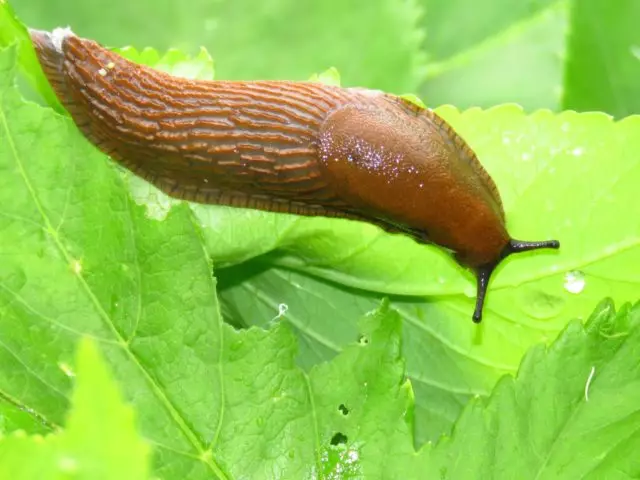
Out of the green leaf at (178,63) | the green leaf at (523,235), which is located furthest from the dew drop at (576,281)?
the green leaf at (178,63)

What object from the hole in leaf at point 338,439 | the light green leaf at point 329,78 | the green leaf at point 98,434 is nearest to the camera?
the green leaf at point 98,434

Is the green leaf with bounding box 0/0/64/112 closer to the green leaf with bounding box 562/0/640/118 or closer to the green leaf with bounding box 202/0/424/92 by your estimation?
the green leaf with bounding box 202/0/424/92

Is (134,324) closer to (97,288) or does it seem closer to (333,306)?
(97,288)

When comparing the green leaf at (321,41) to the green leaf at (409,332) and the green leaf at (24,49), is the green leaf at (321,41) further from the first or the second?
the green leaf at (409,332)

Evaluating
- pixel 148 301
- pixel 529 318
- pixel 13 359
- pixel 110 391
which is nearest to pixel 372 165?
pixel 529 318

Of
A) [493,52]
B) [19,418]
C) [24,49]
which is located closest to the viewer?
[19,418]

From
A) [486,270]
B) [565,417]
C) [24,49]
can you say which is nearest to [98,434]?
[565,417]
